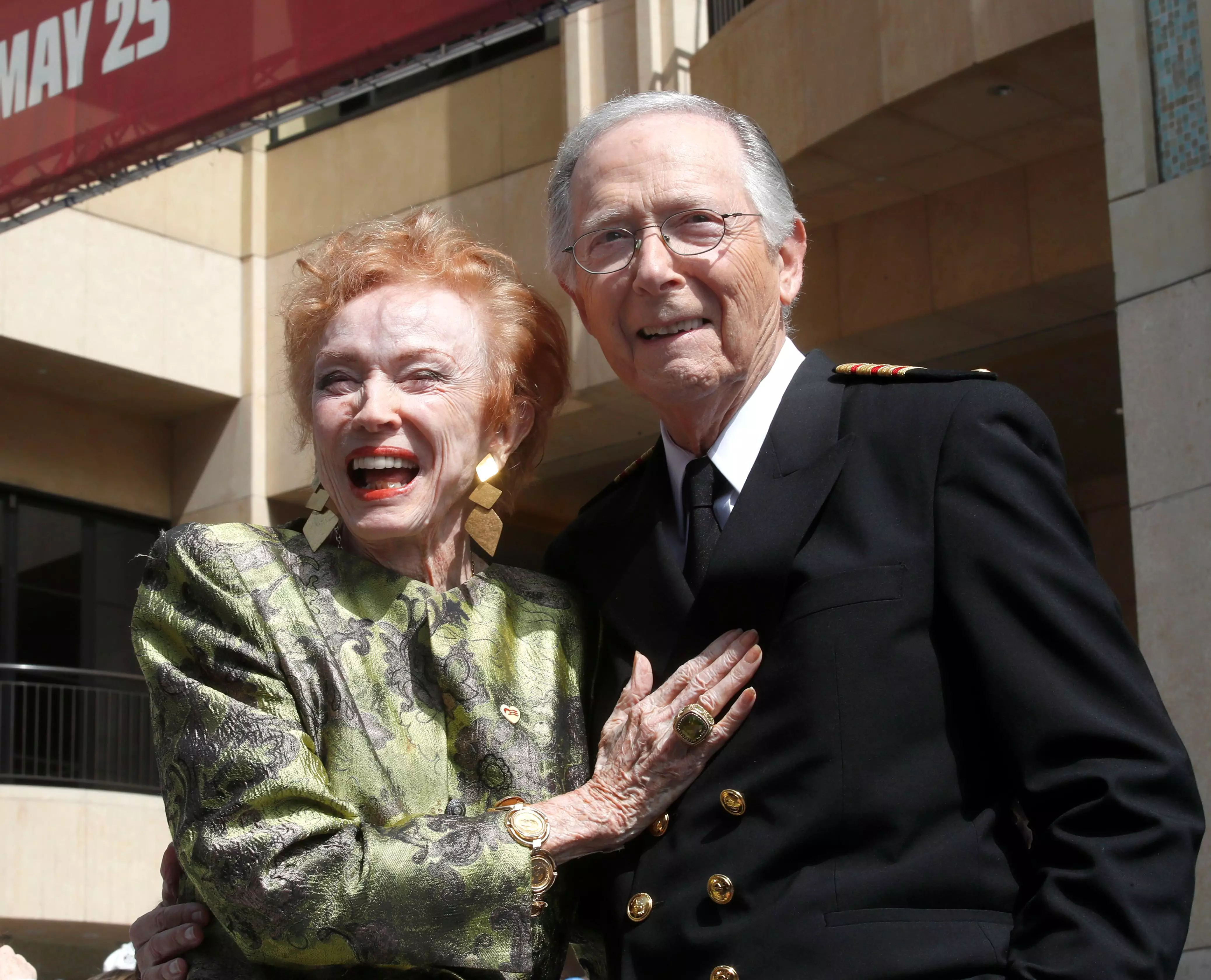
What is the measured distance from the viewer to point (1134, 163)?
7859 millimetres

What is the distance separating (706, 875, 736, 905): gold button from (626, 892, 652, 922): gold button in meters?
0.12

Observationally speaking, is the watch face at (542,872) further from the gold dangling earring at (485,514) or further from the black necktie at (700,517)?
the gold dangling earring at (485,514)

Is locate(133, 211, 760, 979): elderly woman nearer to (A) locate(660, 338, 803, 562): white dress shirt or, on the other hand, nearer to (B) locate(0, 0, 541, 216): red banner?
(A) locate(660, 338, 803, 562): white dress shirt

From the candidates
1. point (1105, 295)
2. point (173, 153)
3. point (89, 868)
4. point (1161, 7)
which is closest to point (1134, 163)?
point (1161, 7)

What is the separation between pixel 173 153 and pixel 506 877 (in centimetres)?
692

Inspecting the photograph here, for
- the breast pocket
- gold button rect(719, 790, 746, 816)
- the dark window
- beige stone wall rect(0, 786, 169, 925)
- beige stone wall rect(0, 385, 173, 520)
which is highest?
beige stone wall rect(0, 385, 173, 520)

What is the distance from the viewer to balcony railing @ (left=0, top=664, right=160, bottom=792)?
1345 centimetres

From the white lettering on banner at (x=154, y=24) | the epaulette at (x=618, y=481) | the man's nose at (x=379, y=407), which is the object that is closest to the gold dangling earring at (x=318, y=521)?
the man's nose at (x=379, y=407)

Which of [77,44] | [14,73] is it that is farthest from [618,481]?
[14,73]

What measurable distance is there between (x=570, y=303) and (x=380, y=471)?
26.7 ft

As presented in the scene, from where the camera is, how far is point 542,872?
251 cm

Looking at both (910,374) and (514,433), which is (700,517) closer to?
(910,374)

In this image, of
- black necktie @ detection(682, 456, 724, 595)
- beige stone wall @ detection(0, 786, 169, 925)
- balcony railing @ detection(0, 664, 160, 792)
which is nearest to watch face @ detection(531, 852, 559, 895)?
black necktie @ detection(682, 456, 724, 595)

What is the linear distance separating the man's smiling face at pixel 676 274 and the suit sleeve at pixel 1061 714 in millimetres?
471
